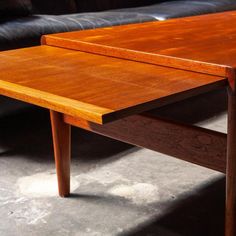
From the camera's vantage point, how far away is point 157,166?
1.54 m

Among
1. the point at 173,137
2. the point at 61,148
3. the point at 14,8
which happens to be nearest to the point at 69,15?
the point at 14,8

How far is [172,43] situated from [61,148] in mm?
410

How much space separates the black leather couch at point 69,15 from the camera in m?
1.67

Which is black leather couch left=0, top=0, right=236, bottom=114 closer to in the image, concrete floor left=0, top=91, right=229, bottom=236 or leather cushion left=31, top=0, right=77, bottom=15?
leather cushion left=31, top=0, right=77, bottom=15

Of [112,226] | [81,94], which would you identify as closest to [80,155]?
[112,226]

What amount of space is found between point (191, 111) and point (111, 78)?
120 cm

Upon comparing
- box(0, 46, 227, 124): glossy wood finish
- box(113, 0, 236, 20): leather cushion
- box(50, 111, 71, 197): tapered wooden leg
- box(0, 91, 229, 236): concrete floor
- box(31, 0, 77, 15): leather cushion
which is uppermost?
box(0, 46, 227, 124): glossy wood finish

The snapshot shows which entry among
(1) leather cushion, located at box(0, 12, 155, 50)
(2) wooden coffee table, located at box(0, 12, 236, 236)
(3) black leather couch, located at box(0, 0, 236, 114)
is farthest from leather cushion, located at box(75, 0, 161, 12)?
(2) wooden coffee table, located at box(0, 12, 236, 236)

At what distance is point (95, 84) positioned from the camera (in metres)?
0.87

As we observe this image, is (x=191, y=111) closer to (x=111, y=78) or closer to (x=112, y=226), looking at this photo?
(x=112, y=226)

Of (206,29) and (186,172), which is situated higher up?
(206,29)

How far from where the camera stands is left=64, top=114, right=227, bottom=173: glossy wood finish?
1085mm

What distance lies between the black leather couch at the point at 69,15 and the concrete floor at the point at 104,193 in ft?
0.83

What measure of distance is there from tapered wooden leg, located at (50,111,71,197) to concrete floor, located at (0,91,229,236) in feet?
0.13
